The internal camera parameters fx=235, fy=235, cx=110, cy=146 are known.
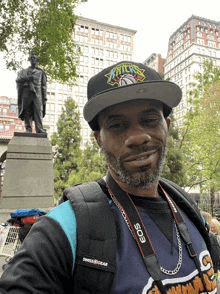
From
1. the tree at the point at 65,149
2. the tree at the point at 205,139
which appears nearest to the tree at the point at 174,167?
the tree at the point at 205,139

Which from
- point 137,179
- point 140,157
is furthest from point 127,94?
point 137,179

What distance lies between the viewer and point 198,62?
63.3m

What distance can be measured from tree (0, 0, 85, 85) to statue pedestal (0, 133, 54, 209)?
629cm

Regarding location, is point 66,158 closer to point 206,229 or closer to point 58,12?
point 58,12

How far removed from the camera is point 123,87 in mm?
1265

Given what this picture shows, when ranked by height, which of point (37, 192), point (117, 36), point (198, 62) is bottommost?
point (37, 192)

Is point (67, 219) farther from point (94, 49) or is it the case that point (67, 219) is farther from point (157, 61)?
point (157, 61)

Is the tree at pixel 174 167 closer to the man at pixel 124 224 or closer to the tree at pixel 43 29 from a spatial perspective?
the tree at pixel 43 29

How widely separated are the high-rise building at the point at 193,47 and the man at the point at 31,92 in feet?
194

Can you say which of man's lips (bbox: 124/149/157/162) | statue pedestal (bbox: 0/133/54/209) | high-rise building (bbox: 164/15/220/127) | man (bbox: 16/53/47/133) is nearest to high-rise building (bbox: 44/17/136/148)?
high-rise building (bbox: 164/15/220/127)

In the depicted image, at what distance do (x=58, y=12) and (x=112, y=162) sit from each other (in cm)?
1198

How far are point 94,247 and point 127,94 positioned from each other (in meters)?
0.79

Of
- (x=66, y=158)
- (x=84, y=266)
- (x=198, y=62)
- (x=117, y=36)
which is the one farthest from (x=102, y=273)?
(x=117, y=36)

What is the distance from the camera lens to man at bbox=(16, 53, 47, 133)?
7967 millimetres
